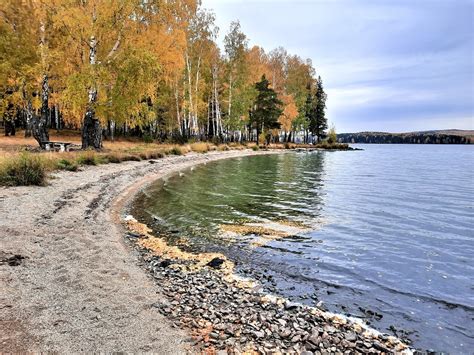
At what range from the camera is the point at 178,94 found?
176 feet

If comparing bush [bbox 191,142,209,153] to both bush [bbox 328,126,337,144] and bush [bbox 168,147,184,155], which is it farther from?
bush [bbox 328,126,337,144]

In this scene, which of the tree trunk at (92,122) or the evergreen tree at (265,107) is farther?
the evergreen tree at (265,107)

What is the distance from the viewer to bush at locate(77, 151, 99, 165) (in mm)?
21603

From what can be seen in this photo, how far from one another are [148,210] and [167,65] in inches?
823

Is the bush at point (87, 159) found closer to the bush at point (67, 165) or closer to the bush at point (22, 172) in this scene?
the bush at point (67, 165)

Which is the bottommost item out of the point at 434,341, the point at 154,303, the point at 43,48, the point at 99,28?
the point at 434,341

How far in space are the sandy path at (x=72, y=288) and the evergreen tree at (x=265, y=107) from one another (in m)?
54.5

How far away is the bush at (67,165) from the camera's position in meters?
19.1

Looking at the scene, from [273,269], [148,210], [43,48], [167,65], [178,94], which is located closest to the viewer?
[273,269]

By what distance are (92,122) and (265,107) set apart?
42620mm

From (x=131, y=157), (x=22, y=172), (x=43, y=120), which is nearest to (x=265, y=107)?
(x=131, y=157)

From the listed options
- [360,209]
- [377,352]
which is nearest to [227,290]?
[377,352]

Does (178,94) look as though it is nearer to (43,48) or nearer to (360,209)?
(43,48)

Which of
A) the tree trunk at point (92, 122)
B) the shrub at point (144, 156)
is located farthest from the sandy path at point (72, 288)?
the shrub at point (144, 156)
